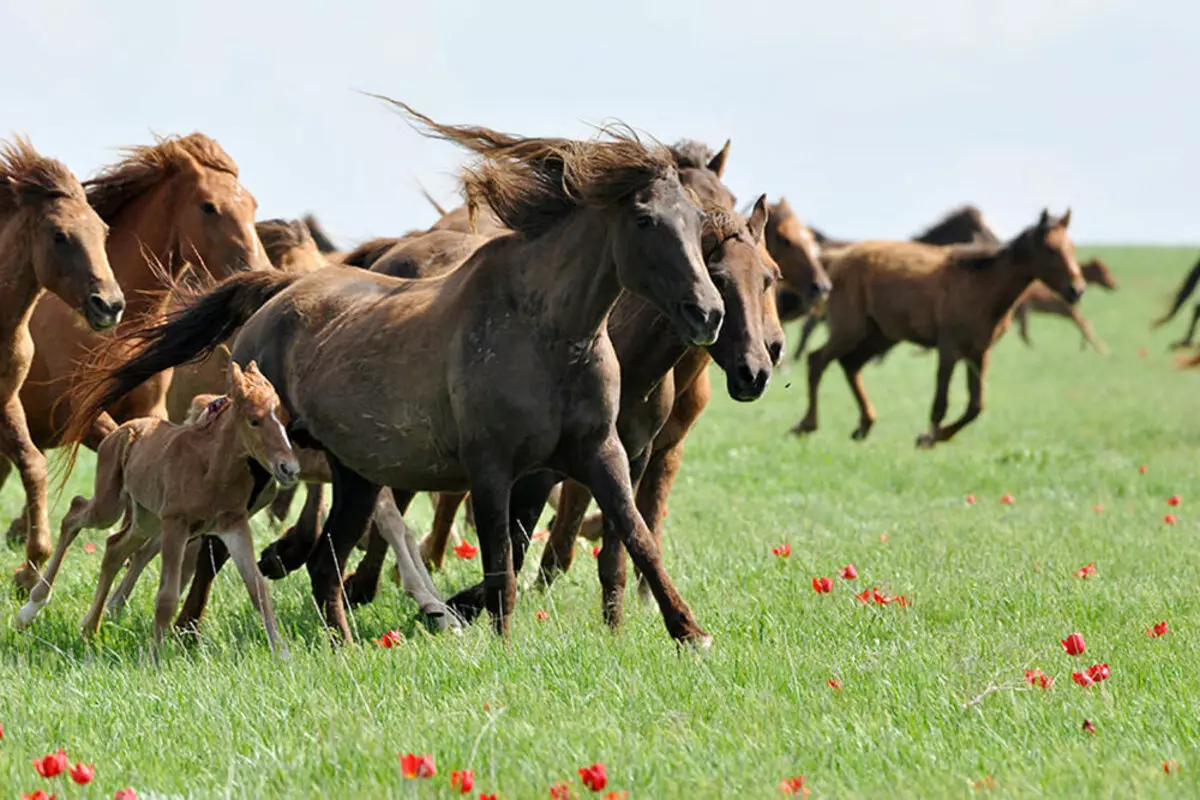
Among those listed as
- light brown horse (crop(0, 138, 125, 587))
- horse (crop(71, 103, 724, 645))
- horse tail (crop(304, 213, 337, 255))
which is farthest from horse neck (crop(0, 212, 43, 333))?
horse tail (crop(304, 213, 337, 255))

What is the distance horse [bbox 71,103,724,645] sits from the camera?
636 cm

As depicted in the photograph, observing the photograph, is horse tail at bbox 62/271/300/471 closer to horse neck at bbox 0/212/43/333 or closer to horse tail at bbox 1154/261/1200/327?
horse neck at bbox 0/212/43/333

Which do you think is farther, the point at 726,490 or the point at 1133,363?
the point at 1133,363

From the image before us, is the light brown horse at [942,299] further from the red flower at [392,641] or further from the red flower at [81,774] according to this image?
the red flower at [81,774]

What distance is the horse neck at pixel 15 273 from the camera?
864 centimetres

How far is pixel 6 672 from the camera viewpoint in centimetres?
618

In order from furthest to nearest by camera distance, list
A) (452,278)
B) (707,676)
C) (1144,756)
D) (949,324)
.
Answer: (949,324), (452,278), (707,676), (1144,756)

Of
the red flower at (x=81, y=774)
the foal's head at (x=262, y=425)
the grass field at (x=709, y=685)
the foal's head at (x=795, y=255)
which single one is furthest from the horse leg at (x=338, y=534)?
the foal's head at (x=795, y=255)

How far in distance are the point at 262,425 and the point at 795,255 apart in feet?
43.4

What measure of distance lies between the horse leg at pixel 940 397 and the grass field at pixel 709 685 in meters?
7.88

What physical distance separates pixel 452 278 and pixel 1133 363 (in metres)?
33.3

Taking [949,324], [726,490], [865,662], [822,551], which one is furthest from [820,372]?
[865,662]

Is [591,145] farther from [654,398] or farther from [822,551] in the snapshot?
[822,551]

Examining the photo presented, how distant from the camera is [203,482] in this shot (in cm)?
691
